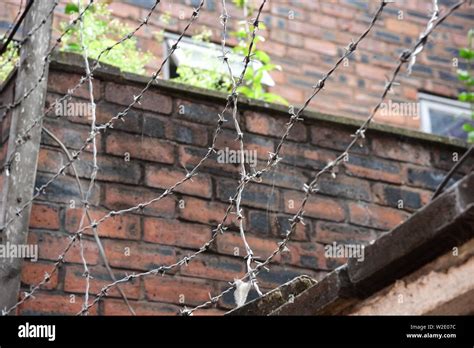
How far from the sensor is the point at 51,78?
336cm

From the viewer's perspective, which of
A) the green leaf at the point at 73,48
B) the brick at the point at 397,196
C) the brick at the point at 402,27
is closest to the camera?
the brick at the point at 397,196

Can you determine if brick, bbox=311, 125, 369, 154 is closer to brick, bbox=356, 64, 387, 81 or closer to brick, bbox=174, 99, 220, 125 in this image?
brick, bbox=174, 99, 220, 125

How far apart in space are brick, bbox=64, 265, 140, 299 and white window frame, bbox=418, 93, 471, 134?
3496 millimetres

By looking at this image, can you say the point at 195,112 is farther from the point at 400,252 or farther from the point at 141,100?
the point at 400,252

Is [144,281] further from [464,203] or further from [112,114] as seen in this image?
[464,203]

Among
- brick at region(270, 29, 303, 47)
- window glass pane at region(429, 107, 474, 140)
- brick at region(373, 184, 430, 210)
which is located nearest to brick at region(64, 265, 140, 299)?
brick at region(373, 184, 430, 210)

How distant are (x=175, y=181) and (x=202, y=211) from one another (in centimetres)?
14

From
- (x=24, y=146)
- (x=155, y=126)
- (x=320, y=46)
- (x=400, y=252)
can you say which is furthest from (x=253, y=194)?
(x=320, y=46)

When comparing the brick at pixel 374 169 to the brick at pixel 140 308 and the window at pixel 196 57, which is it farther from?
the window at pixel 196 57

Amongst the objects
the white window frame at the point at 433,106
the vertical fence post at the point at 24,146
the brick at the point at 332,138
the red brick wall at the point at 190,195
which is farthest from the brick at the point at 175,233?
the white window frame at the point at 433,106

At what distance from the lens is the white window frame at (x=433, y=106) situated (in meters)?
6.32

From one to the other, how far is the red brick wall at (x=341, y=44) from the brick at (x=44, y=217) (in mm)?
2460

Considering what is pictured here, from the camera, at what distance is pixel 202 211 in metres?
3.41
